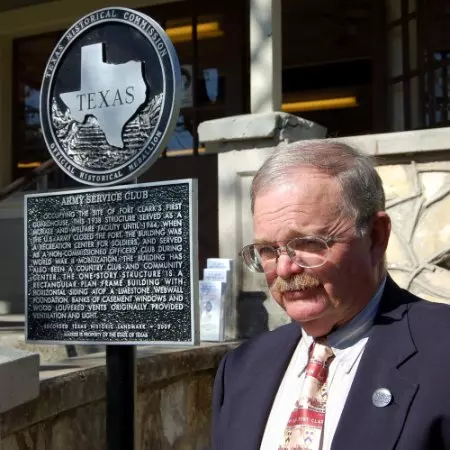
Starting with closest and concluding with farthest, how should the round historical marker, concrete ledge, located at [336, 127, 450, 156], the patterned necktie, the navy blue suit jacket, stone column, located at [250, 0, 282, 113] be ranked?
the navy blue suit jacket → the patterned necktie → the round historical marker → concrete ledge, located at [336, 127, 450, 156] → stone column, located at [250, 0, 282, 113]

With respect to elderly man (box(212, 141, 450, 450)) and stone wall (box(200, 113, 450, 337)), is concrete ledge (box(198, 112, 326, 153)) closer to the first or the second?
stone wall (box(200, 113, 450, 337))

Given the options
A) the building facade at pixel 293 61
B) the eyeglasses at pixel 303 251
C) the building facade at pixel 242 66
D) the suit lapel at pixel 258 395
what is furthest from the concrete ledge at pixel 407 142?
the eyeglasses at pixel 303 251

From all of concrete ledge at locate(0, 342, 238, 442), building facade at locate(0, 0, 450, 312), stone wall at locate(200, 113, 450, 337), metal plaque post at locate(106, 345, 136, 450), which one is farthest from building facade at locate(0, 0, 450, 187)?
metal plaque post at locate(106, 345, 136, 450)

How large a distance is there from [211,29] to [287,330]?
745 centimetres

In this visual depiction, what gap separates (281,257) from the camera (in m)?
1.80

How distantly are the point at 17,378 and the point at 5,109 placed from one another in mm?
7432

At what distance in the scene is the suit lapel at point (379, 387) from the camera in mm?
1616

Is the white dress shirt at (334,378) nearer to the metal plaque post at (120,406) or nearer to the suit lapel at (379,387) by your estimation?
the suit lapel at (379,387)

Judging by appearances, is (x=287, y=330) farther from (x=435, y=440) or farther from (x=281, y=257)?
(x=435, y=440)

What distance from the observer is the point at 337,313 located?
177 cm

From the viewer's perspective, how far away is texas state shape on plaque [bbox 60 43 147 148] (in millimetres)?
3410

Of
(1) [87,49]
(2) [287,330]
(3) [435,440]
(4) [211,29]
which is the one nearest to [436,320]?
(3) [435,440]

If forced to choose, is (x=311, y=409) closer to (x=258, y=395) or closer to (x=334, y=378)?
(x=334, y=378)

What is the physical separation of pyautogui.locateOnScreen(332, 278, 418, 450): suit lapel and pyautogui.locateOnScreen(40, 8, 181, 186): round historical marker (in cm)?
180
